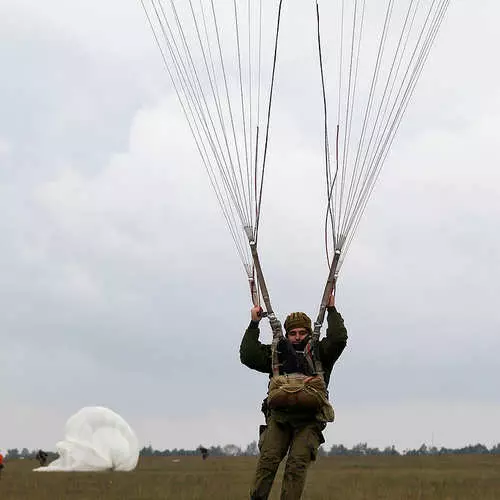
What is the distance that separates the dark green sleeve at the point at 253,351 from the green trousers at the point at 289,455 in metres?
0.79

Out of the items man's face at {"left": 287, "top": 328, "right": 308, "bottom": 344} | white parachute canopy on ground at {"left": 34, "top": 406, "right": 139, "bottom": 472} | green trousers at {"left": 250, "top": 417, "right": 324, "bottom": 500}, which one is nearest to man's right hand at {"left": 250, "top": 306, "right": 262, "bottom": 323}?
man's face at {"left": 287, "top": 328, "right": 308, "bottom": 344}

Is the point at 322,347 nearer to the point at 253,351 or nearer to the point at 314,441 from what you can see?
the point at 253,351

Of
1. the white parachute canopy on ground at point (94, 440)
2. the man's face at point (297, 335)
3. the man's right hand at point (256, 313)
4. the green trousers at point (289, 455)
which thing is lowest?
the green trousers at point (289, 455)

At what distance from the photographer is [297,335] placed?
1416cm

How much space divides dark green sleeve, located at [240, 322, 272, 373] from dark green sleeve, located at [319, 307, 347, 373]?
2.66ft

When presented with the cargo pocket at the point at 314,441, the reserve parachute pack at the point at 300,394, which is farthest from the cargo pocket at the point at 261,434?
the cargo pocket at the point at 314,441

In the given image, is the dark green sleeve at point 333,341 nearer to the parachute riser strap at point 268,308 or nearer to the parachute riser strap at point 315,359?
the parachute riser strap at point 315,359

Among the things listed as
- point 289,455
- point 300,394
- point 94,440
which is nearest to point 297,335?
point 300,394

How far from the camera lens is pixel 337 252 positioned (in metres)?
14.9

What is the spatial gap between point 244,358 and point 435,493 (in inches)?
1129

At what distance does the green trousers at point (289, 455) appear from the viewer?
541 inches

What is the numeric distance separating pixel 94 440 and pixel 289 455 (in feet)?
172

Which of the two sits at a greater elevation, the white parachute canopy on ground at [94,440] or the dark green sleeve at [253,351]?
the white parachute canopy on ground at [94,440]

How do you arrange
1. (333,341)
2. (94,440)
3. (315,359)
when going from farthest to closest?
(94,440) < (315,359) < (333,341)
